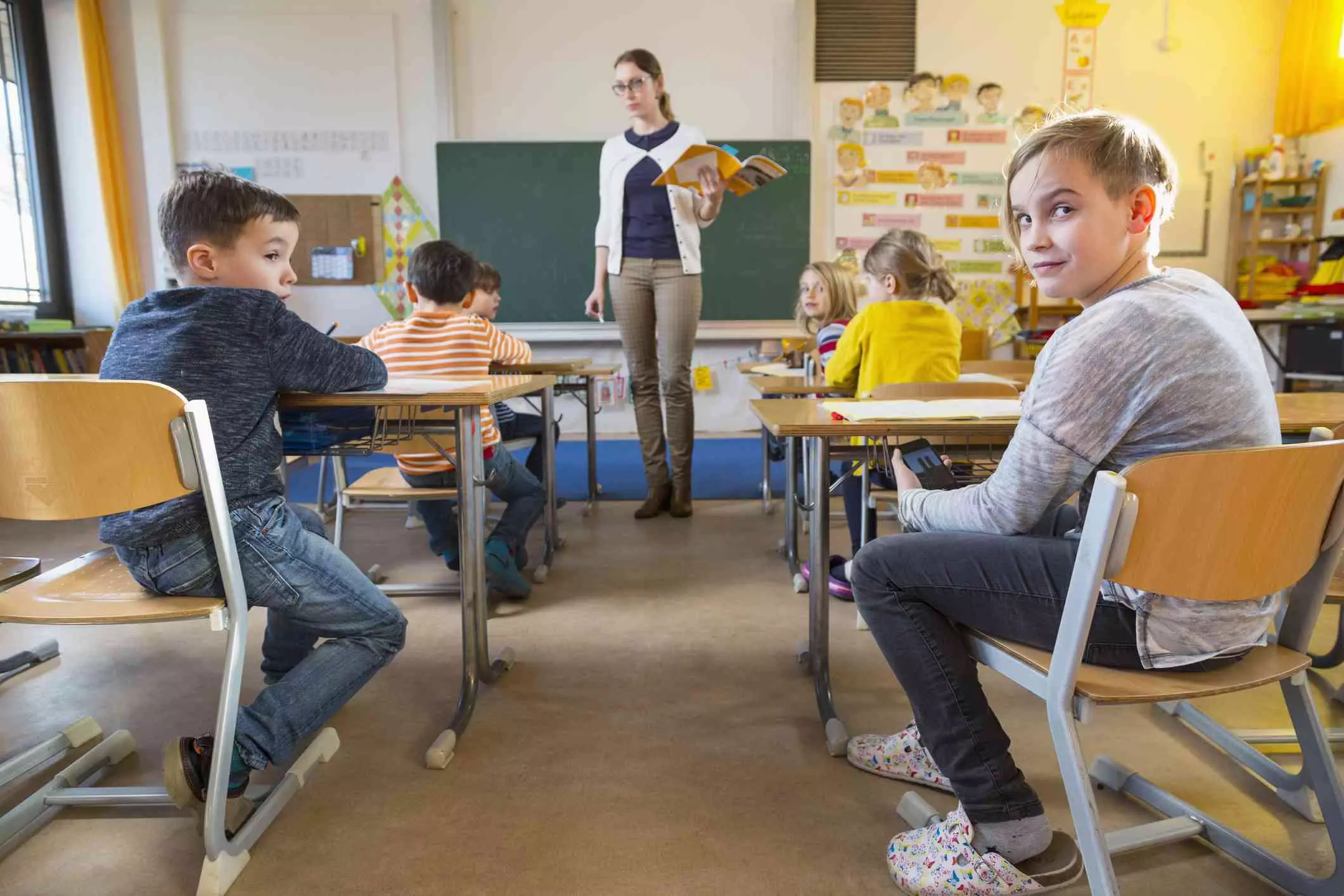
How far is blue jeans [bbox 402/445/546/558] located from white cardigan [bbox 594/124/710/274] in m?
1.12

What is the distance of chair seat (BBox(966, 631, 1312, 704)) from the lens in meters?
0.88

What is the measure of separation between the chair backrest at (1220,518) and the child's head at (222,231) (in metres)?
1.28

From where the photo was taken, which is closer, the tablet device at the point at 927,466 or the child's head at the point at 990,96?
the tablet device at the point at 927,466

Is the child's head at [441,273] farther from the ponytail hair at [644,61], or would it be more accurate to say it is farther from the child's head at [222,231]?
the ponytail hair at [644,61]

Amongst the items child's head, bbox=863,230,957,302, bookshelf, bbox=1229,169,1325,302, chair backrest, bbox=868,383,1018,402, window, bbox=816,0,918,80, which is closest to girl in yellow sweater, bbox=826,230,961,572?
child's head, bbox=863,230,957,302

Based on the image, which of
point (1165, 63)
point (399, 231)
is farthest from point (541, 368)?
point (1165, 63)

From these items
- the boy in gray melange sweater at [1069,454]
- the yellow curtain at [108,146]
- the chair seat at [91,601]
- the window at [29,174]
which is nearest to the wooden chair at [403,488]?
the chair seat at [91,601]

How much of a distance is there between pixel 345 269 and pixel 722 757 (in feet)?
15.5

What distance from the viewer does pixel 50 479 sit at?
103 cm

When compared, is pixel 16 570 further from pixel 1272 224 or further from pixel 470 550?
pixel 1272 224

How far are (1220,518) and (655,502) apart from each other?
2609 mm

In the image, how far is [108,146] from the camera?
5051mm

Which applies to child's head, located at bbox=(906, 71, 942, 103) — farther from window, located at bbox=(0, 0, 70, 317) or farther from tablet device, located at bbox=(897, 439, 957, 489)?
window, located at bbox=(0, 0, 70, 317)

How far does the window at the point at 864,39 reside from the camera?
5.27m
